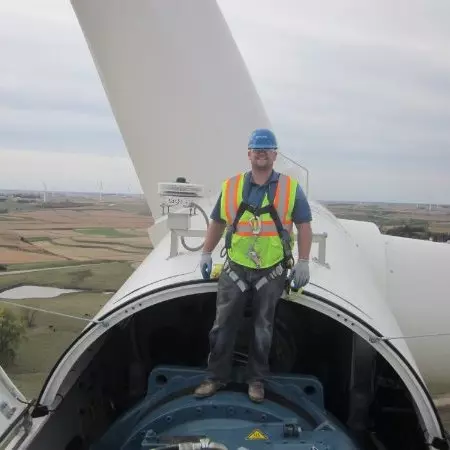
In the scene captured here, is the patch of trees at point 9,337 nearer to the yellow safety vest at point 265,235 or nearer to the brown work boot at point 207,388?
the brown work boot at point 207,388

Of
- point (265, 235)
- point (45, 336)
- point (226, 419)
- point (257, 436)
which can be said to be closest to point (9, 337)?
point (45, 336)

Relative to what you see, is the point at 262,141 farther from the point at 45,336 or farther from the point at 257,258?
the point at 45,336

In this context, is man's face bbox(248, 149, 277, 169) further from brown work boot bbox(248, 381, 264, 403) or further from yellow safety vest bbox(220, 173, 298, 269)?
brown work boot bbox(248, 381, 264, 403)

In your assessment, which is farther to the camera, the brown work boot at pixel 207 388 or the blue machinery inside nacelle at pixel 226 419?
the brown work boot at pixel 207 388

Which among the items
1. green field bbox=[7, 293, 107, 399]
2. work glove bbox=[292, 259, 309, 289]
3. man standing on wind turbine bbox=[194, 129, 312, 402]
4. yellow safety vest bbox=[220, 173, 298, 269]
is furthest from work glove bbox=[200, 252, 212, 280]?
green field bbox=[7, 293, 107, 399]

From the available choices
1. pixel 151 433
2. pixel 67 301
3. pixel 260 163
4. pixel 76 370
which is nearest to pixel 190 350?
pixel 76 370

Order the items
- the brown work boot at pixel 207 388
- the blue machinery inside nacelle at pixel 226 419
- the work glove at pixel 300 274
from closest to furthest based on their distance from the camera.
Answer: the blue machinery inside nacelle at pixel 226 419 → the work glove at pixel 300 274 → the brown work boot at pixel 207 388

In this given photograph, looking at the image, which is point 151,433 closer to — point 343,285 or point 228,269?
point 228,269

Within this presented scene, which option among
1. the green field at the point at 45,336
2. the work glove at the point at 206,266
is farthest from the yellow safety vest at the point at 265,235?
the green field at the point at 45,336
